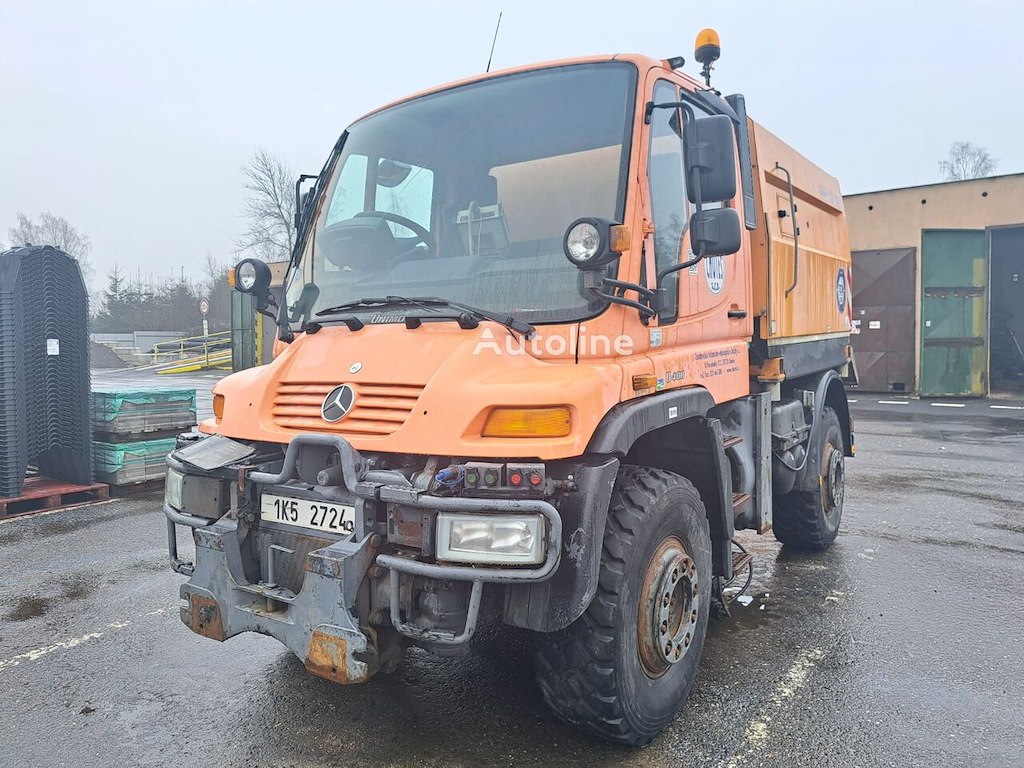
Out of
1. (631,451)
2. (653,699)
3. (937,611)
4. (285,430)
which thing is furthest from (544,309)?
(937,611)

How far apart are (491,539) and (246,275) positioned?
227cm

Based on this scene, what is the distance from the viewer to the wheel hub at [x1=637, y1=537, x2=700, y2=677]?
118 inches

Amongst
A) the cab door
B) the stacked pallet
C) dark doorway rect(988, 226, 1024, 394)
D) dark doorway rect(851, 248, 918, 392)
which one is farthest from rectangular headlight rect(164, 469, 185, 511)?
dark doorway rect(988, 226, 1024, 394)

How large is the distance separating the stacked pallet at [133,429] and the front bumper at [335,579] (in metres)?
5.71

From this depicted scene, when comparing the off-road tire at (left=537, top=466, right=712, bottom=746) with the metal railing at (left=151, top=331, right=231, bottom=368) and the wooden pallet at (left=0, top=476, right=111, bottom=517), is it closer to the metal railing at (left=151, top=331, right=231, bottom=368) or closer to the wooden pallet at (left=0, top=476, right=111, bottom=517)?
the wooden pallet at (left=0, top=476, right=111, bottom=517)

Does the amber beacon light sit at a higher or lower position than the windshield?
higher

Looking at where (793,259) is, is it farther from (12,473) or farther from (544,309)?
(12,473)

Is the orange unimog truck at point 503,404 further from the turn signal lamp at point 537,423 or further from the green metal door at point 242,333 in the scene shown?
the green metal door at point 242,333

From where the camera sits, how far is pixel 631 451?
3365 millimetres

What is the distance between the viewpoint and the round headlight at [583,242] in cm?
271

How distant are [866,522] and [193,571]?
19.0ft

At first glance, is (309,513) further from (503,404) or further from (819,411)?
(819,411)

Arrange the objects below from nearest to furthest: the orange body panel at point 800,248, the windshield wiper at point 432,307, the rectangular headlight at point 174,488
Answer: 1. the windshield wiper at point 432,307
2. the rectangular headlight at point 174,488
3. the orange body panel at point 800,248

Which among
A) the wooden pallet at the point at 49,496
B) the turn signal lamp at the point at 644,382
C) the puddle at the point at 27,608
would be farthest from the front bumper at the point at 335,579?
the wooden pallet at the point at 49,496
